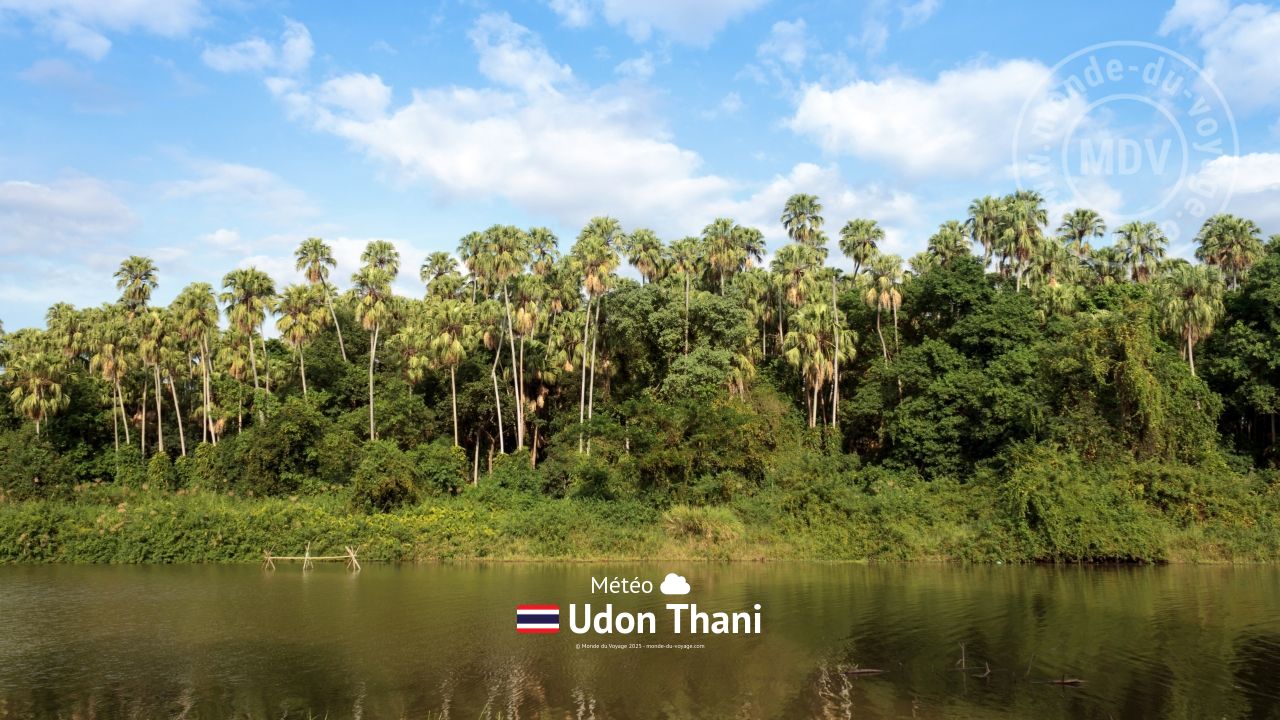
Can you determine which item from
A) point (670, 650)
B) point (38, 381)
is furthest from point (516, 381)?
point (670, 650)

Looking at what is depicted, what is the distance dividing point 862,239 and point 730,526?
24.6 metres

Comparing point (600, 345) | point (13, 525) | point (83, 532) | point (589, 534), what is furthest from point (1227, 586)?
point (13, 525)

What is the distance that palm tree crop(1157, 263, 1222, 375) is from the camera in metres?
45.7

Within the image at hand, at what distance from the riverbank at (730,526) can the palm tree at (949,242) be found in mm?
23594

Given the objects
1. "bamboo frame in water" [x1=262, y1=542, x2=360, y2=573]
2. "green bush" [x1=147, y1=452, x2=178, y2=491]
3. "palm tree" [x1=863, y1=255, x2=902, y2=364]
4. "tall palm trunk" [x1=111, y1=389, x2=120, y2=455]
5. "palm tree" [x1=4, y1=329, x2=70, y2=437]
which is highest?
"palm tree" [x1=863, y1=255, x2=902, y2=364]

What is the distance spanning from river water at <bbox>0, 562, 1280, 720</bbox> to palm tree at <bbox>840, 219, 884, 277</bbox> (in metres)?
26.7

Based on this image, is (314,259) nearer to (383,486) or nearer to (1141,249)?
(383,486)

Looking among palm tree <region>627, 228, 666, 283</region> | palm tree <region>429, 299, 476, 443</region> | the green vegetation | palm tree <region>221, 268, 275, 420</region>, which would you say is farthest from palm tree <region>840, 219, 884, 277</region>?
palm tree <region>221, 268, 275, 420</region>

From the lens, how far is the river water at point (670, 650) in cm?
1650

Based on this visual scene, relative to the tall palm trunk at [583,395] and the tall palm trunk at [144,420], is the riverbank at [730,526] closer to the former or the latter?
the tall palm trunk at [583,395]

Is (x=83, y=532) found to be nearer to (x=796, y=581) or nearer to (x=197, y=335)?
(x=197, y=335)

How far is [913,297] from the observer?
57062 mm

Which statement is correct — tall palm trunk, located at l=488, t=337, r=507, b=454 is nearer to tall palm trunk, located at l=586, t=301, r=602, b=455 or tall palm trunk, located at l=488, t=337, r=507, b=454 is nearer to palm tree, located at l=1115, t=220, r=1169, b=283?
tall palm trunk, located at l=586, t=301, r=602, b=455

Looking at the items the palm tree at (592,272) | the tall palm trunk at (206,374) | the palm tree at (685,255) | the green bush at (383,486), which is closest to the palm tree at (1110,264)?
the palm tree at (685,255)
